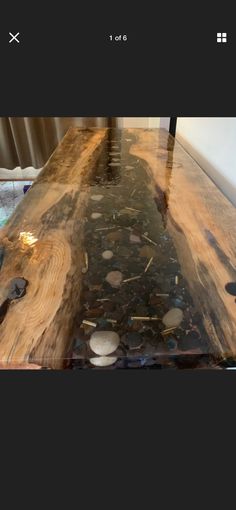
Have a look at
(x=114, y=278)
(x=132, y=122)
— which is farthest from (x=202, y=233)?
(x=132, y=122)

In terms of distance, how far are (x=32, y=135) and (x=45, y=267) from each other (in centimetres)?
208

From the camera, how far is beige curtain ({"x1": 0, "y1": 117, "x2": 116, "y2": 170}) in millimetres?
2322

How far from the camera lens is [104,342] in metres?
0.45

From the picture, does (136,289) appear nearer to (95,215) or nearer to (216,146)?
(95,215)

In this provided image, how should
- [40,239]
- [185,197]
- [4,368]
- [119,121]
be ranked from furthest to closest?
1. [119,121]
2. [185,197]
3. [40,239]
4. [4,368]

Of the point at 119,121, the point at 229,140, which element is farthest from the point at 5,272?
the point at 119,121

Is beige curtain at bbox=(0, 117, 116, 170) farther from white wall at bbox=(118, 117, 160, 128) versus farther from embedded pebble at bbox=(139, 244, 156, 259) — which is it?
embedded pebble at bbox=(139, 244, 156, 259)

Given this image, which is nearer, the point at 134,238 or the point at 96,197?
the point at 134,238

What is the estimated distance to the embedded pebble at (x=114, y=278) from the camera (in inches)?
21.6

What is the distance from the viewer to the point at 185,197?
0.86 m

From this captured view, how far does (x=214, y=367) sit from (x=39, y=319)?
0.28 meters

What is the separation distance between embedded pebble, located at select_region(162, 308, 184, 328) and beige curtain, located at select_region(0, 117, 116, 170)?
207 cm

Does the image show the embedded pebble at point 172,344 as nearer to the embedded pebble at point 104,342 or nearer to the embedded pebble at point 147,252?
the embedded pebble at point 104,342

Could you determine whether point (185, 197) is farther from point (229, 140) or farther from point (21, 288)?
point (21, 288)
